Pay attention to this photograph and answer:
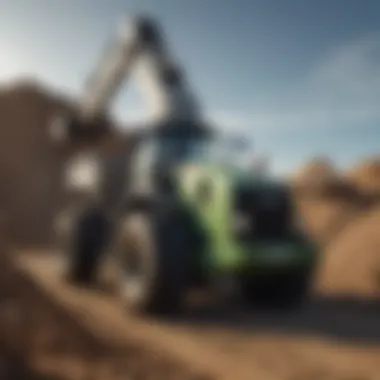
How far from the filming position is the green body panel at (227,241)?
7.24 m

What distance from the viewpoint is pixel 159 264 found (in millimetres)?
7246

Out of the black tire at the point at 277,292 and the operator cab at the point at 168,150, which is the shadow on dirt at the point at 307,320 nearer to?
the black tire at the point at 277,292

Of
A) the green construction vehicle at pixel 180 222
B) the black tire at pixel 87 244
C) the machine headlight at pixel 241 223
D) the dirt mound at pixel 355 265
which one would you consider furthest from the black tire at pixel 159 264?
the dirt mound at pixel 355 265

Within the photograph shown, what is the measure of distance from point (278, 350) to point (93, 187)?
3.68 metres

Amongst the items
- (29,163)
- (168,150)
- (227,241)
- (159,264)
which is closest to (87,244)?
(168,150)

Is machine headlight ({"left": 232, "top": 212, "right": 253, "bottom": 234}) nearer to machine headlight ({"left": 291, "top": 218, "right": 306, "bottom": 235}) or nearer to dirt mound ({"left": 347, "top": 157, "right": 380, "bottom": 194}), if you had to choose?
machine headlight ({"left": 291, "top": 218, "right": 306, "bottom": 235})

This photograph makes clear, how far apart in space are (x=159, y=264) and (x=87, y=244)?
206cm

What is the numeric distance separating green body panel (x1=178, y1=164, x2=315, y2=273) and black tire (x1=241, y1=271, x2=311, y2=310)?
1.50ft

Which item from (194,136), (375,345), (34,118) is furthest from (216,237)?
(34,118)

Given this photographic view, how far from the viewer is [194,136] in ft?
27.1

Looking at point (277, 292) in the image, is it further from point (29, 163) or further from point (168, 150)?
point (29, 163)

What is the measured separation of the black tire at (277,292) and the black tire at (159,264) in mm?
Answer: 933

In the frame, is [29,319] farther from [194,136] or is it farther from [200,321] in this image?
[194,136]

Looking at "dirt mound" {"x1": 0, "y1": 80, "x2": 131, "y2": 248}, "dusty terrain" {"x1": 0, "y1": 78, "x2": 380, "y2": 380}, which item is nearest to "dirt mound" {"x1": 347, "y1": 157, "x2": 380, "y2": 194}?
"dirt mound" {"x1": 0, "y1": 80, "x2": 131, "y2": 248}
